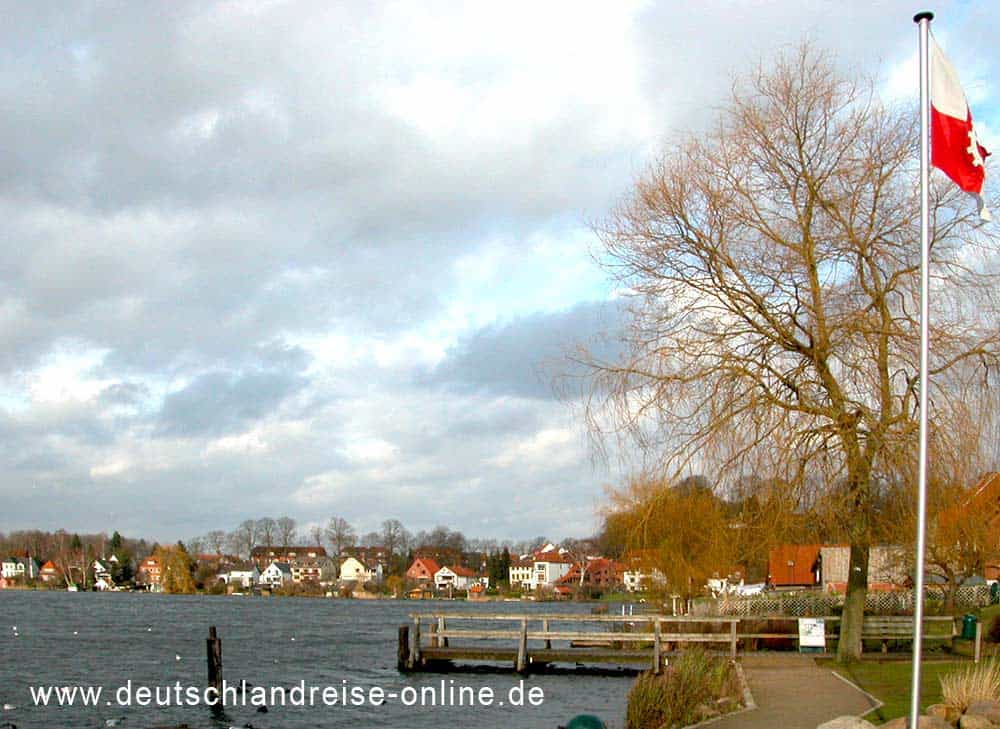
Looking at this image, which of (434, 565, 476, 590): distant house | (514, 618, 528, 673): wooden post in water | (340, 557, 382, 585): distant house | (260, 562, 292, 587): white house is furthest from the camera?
(340, 557, 382, 585): distant house

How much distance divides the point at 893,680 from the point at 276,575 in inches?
6456

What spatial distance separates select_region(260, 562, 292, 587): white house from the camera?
175m

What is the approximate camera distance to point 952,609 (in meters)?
40.4

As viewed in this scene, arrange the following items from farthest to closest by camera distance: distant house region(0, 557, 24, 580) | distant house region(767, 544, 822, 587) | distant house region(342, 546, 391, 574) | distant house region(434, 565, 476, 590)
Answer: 1. distant house region(0, 557, 24, 580)
2. distant house region(342, 546, 391, 574)
3. distant house region(434, 565, 476, 590)
4. distant house region(767, 544, 822, 587)

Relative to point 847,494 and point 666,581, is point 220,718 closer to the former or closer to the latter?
point 847,494

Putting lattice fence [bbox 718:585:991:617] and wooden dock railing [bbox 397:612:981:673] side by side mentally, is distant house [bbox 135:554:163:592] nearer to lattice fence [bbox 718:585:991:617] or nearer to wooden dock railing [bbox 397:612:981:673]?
wooden dock railing [bbox 397:612:981:673]

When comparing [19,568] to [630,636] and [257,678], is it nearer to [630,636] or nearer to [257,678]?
[257,678]

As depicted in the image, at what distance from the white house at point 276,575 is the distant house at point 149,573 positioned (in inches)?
634

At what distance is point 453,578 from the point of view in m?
174

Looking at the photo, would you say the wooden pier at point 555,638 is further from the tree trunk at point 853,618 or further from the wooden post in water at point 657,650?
the tree trunk at point 853,618

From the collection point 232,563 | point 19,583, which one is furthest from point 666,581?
point 19,583

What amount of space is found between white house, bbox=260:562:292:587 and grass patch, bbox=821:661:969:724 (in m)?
157

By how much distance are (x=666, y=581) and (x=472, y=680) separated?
20656 millimetres

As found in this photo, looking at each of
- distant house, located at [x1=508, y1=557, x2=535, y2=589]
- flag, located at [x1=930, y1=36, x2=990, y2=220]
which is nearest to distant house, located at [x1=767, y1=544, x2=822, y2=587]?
flag, located at [x1=930, y1=36, x2=990, y2=220]
